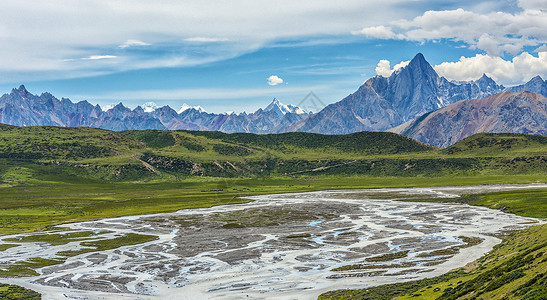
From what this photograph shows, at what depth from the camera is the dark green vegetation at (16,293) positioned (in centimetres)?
5833

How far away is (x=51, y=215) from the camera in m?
150

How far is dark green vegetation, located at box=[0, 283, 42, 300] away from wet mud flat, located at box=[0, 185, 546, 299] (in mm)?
2145

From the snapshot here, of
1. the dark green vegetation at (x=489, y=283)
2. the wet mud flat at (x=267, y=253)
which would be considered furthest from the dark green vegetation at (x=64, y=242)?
the dark green vegetation at (x=489, y=283)

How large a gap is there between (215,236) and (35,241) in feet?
135

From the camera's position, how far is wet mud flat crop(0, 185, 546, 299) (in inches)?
2574

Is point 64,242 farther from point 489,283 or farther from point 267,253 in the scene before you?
point 489,283

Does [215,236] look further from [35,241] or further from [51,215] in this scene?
[51,215]

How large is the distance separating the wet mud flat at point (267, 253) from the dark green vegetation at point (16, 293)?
7.04ft

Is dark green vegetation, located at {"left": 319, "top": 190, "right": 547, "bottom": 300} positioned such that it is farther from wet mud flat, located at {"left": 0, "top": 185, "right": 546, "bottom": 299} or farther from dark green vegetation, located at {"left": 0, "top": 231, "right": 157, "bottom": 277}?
dark green vegetation, located at {"left": 0, "top": 231, "right": 157, "bottom": 277}

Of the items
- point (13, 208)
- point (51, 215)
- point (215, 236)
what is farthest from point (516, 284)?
point (13, 208)

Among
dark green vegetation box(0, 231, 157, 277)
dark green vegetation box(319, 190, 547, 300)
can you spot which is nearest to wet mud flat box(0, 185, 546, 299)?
dark green vegetation box(0, 231, 157, 277)

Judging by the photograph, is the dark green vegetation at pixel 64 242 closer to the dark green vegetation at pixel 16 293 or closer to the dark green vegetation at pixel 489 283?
the dark green vegetation at pixel 16 293

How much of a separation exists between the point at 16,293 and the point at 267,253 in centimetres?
4310

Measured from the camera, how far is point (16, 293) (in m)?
60.5
